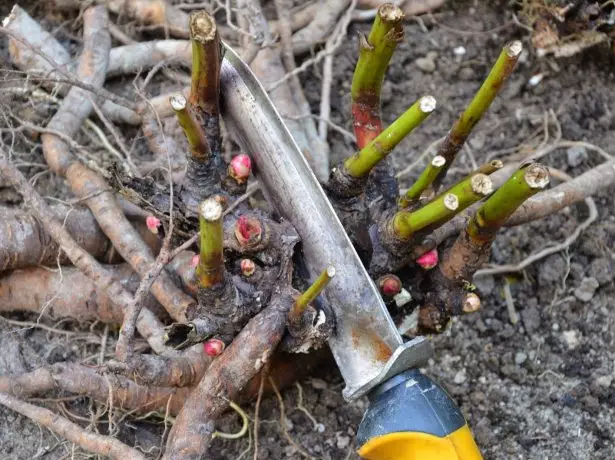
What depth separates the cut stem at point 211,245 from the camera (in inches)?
36.9

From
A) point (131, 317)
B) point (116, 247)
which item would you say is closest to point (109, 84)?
point (116, 247)

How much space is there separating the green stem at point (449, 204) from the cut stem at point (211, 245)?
0.91ft

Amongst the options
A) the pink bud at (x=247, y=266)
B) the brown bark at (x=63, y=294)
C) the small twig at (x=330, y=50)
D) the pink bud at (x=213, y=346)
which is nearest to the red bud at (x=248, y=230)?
the pink bud at (x=247, y=266)

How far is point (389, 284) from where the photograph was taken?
1251 mm

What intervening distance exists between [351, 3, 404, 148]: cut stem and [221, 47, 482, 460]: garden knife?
132 mm

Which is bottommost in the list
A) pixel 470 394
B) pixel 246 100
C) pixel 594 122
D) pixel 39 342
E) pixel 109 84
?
pixel 470 394

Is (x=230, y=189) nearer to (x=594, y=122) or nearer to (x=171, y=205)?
(x=171, y=205)

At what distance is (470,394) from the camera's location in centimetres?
146

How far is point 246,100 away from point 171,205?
0.67 feet

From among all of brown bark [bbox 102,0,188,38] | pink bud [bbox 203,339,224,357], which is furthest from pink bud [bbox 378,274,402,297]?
brown bark [bbox 102,0,188,38]

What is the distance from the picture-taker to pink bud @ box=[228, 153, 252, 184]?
1.21 metres

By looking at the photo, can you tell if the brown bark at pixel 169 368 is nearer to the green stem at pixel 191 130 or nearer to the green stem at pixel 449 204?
the green stem at pixel 191 130

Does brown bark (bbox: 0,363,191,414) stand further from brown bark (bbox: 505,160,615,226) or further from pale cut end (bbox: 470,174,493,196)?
brown bark (bbox: 505,160,615,226)

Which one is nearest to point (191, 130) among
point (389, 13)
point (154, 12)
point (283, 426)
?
point (389, 13)
